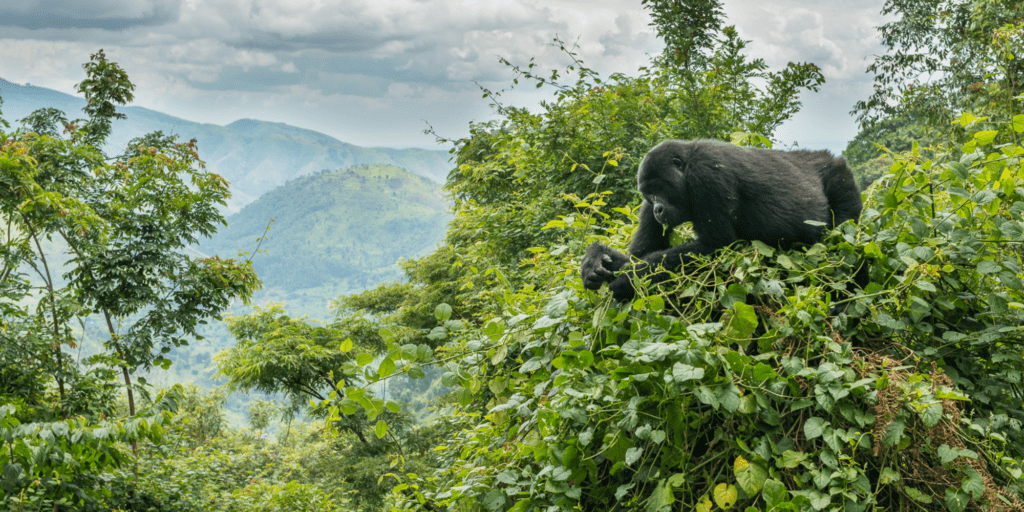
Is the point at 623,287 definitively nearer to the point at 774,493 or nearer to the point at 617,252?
the point at 617,252

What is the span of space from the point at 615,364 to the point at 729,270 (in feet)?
1.59

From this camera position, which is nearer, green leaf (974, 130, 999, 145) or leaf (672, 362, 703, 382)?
leaf (672, 362, 703, 382)

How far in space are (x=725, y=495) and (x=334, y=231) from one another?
132090mm

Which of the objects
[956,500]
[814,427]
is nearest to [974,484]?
[956,500]

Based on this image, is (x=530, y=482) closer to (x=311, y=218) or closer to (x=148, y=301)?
(x=148, y=301)

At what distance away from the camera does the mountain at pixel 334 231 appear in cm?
12281

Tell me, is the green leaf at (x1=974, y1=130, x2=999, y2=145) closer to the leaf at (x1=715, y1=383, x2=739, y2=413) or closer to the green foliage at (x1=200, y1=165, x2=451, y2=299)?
the leaf at (x1=715, y1=383, x2=739, y2=413)

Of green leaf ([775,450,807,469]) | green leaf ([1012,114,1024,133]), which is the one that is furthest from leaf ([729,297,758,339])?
green leaf ([1012,114,1024,133])

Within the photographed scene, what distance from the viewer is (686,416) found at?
1.56 m

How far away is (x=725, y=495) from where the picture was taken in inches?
57.1

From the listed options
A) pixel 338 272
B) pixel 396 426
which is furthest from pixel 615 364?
pixel 338 272

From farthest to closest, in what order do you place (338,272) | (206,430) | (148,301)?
(338,272)
(206,430)
(148,301)

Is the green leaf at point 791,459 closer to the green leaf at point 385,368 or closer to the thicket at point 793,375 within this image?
the thicket at point 793,375

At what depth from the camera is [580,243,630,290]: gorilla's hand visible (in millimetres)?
1954
